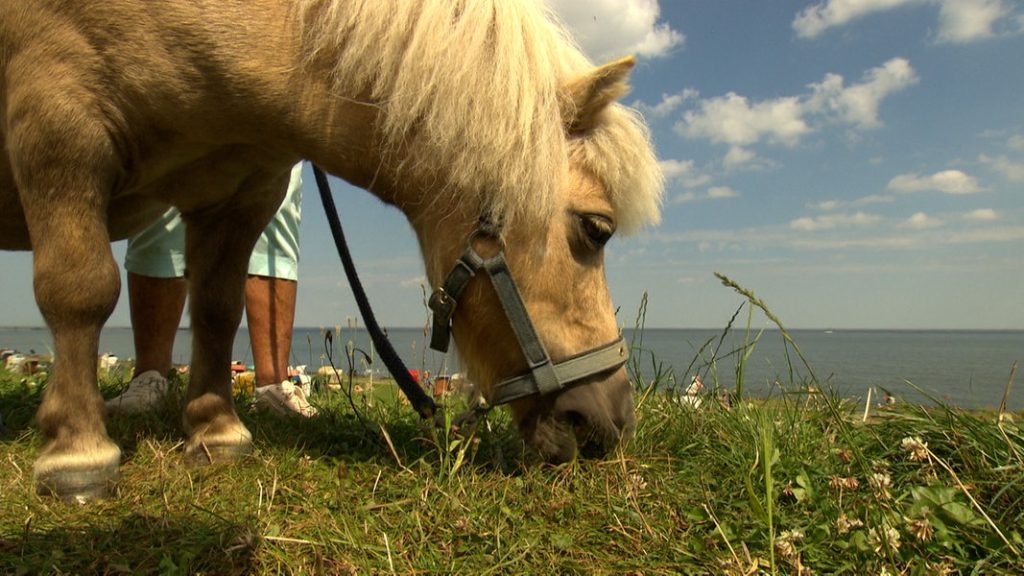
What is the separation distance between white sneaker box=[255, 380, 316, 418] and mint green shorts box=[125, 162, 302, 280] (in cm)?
83

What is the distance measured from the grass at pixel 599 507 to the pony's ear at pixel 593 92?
1210 millimetres

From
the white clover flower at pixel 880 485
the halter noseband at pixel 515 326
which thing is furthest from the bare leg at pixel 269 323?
the white clover flower at pixel 880 485

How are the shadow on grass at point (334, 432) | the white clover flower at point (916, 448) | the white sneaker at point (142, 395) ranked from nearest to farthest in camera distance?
the white clover flower at point (916, 448) → the shadow on grass at point (334, 432) → the white sneaker at point (142, 395)

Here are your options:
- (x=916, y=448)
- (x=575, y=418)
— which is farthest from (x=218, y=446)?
(x=916, y=448)

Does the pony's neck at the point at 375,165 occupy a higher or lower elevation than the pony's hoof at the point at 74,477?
higher

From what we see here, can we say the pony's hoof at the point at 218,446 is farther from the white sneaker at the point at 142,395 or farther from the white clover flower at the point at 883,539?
the white clover flower at the point at 883,539

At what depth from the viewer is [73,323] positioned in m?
2.16

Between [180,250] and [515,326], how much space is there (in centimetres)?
277

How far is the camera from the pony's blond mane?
82.8 inches

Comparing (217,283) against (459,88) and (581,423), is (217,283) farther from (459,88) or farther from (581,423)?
(581,423)

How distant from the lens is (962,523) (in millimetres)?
1585

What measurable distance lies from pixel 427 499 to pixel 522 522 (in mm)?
312

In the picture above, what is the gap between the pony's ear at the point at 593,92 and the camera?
86.9 inches

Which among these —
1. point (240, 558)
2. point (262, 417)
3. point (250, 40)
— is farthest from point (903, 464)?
point (262, 417)
